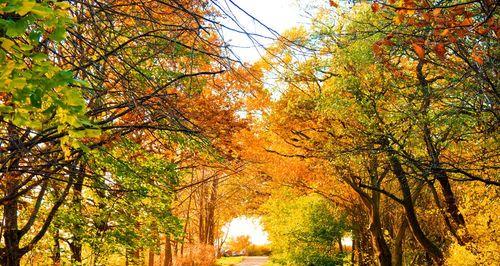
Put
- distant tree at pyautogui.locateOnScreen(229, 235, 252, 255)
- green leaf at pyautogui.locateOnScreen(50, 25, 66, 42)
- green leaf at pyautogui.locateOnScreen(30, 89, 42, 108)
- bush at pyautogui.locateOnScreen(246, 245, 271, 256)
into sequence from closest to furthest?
green leaf at pyautogui.locateOnScreen(50, 25, 66, 42), green leaf at pyautogui.locateOnScreen(30, 89, 42, 108), distant tree at pyautogui.locateOnScreen(229, 235, 252, 255), bush at pyautogui.locateOnScreen(246, 245, 271, 256)

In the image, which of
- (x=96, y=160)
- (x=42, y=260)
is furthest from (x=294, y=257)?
(x=96, y=160)

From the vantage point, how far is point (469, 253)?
35.5ft

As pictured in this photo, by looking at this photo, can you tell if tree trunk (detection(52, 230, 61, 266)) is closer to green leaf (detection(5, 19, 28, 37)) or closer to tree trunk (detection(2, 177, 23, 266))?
tree trunk (detection(2, 177, 23, 266))

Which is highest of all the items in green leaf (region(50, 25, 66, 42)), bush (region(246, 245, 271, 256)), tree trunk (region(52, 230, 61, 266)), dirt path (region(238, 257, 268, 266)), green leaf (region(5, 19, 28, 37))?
green leaf (region(50, 25, 66, 42))

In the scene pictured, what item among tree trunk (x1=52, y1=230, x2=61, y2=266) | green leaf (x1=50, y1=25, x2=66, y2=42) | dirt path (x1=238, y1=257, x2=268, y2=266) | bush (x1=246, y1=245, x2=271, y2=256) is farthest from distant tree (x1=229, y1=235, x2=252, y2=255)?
green leaf (x1=50, y1=25, x2=66, y2=42)

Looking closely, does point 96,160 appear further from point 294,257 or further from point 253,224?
point 253,224

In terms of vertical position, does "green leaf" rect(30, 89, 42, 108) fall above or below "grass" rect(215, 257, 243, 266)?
above

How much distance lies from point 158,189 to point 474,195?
27.0ft

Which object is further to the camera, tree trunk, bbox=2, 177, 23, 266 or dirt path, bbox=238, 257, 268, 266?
dirt path, bbox=238, 257, 268, 266

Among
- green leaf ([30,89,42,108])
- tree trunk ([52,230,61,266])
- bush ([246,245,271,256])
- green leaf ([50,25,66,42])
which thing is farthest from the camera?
bush ([246,245,271,256])

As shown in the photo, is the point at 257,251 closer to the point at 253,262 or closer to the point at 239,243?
the point at 239,243

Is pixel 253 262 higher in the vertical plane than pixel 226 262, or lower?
lower

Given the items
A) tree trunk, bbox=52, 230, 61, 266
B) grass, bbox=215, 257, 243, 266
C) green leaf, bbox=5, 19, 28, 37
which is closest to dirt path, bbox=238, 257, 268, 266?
grass, bbox=215, 257, 243, 266

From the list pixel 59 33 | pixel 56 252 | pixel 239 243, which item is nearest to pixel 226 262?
pixel 239 243
